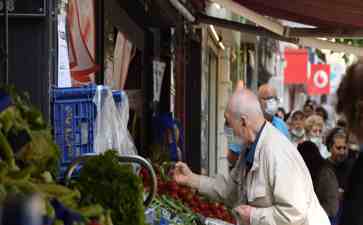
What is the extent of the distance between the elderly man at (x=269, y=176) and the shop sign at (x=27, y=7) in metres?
1.64

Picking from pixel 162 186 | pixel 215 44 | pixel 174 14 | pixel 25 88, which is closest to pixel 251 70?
pixel 215 44

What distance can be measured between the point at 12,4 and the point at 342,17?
471 cm

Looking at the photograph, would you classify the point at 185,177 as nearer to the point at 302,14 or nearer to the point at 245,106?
the point at 245,106

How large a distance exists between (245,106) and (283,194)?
0.56m

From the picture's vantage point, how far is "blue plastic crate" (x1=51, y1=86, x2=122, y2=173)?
446 cm

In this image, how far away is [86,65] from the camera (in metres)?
6.23

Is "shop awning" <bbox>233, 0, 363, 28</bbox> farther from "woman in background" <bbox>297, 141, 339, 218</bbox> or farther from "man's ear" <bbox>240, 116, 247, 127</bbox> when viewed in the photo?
"man's ear" <bbox>240, 116, 247, 127</bbox>

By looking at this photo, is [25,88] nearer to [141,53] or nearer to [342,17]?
[342,17]

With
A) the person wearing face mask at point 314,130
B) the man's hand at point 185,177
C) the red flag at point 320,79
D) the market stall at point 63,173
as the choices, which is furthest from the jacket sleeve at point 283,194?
the red flag at point 320,79

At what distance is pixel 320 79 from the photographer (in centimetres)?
3647

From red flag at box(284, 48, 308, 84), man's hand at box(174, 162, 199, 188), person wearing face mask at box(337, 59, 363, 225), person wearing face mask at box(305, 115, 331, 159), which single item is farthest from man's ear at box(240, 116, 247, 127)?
red flag at box(284, 48, 308, 84)

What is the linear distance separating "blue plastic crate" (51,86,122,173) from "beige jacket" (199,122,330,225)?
1.41m

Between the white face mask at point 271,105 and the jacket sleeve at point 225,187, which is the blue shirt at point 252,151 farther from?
the white face mask at point 271,105

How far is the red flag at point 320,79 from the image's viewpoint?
36.3 m
